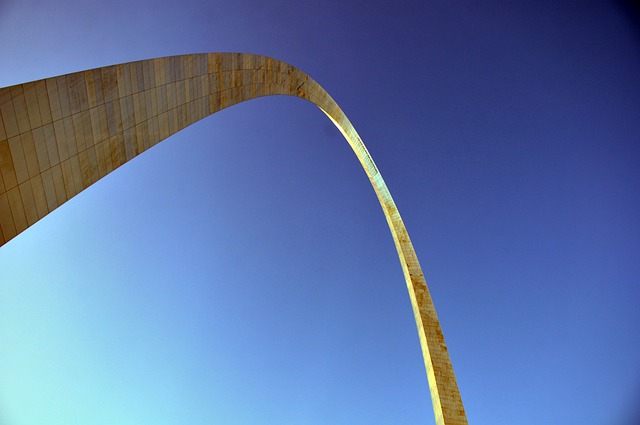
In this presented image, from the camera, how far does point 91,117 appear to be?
4965mm

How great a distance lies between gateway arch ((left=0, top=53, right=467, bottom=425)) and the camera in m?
3.99

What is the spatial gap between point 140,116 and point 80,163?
125 centimetres

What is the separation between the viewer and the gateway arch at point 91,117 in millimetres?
3994

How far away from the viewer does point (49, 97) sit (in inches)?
168

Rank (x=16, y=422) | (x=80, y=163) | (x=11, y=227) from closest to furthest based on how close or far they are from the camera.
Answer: (x=11, y=227), (x=80, y=163), (x=16, y=422)

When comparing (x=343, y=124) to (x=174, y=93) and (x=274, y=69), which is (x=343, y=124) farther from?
(x=174, y=93)

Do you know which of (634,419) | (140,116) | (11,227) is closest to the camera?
(11,227)

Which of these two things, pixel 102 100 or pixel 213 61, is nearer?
pixel 102 100

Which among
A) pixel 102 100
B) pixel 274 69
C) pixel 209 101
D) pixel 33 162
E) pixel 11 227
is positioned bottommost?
pixel 11 227

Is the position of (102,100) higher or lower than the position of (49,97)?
higher

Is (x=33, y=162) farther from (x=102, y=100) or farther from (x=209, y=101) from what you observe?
(x=209, y=101)

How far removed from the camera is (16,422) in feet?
74.8

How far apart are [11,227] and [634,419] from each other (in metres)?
28.6

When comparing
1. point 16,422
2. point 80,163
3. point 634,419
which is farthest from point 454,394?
point 16,422
